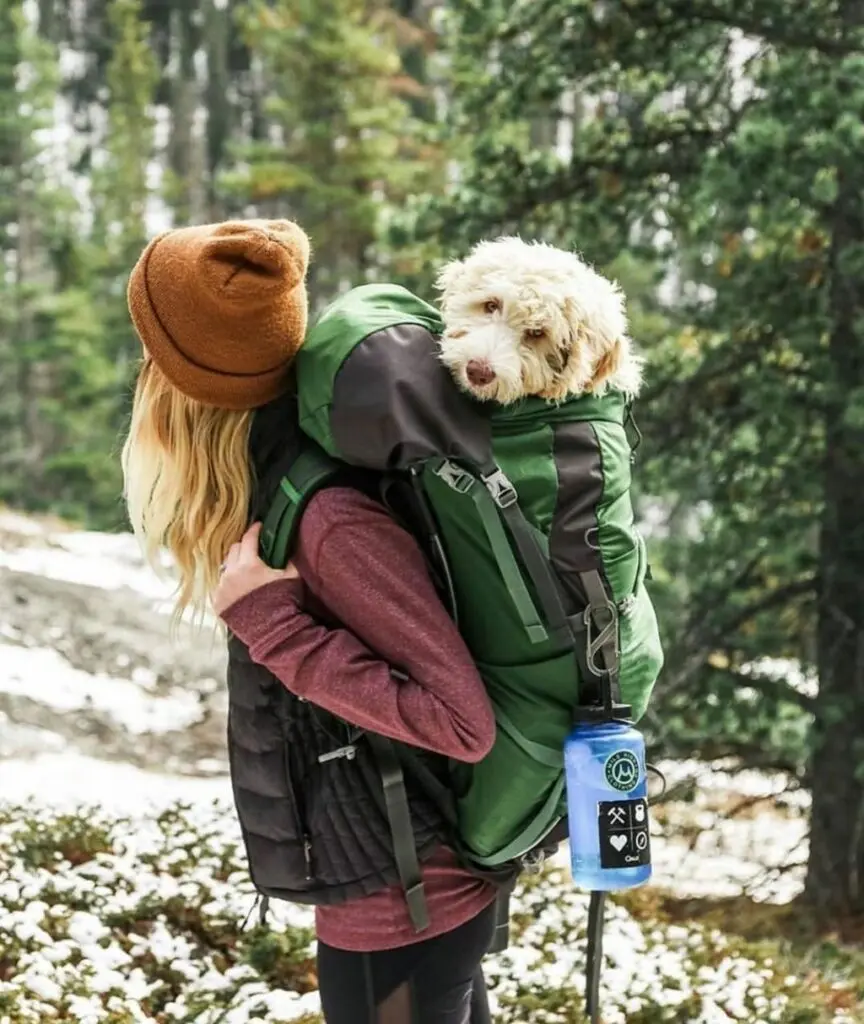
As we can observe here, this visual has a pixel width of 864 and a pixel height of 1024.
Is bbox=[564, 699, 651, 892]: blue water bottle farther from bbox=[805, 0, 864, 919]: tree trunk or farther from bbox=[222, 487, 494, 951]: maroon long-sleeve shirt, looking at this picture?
bbox=[805, 0, 864, 919]: tree trunk

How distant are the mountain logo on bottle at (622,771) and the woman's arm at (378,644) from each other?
0.26 meters

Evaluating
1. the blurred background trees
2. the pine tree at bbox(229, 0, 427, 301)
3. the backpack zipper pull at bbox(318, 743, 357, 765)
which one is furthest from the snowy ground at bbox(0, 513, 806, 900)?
the pine tree at bbox(229, 0, 427, 301)

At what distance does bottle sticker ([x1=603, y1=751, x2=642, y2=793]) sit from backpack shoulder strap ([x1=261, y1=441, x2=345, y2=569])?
74cm

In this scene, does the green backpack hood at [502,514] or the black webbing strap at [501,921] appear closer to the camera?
the green backpack hood at [502,514]

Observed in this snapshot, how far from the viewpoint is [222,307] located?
2.17 metres

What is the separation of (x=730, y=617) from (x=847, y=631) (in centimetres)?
69

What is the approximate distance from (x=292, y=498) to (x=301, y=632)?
0.26 meters

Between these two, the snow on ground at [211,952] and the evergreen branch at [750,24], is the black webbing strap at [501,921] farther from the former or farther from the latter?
Answer: the evergreen branch at [750,24]

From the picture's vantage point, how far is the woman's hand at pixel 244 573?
7.23 ft

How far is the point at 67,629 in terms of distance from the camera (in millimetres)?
9930

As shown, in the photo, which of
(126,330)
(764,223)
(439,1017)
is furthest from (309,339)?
(126,330)

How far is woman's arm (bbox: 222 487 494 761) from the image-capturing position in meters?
2.10

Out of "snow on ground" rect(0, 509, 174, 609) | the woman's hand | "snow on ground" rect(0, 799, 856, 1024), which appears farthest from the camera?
"snow on ground" rect(0, 509, 174, 609)

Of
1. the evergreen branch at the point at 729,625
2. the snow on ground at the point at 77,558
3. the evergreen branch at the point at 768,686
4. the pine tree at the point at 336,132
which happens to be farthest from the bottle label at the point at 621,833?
Result: the pine tree at the point at 336,132
